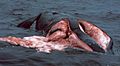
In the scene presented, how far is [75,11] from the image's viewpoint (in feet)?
50.3

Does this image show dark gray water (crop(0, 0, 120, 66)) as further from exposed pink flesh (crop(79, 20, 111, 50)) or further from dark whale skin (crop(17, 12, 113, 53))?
exposed pink flesh (crop(79, 20, 111, 50))

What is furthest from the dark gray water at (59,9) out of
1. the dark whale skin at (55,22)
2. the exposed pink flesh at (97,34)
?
the exposed pink flesh at (97,34)

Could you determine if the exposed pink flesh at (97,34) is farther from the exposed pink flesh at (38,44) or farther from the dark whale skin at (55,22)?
the exposed pink flesh at (38,44)

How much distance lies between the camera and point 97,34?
9984 millimetres

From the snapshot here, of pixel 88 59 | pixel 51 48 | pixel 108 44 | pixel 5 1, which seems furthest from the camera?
pixel 5 1

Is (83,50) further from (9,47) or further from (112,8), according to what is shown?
(112,8)

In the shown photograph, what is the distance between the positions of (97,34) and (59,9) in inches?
221

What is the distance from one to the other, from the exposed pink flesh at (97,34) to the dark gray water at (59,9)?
1.11 ft

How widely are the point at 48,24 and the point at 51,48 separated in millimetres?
1857

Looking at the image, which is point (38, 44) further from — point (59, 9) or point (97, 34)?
point (59, 9)

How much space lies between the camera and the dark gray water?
26.4 ft

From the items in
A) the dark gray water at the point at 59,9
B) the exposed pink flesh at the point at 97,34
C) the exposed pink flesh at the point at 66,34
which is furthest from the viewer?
the exposed pink flesh at the point at 97,34

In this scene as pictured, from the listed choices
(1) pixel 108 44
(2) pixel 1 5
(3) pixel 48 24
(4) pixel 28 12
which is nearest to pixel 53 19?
(3) pixel 48 24

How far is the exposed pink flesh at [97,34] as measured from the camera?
958 centimetres
